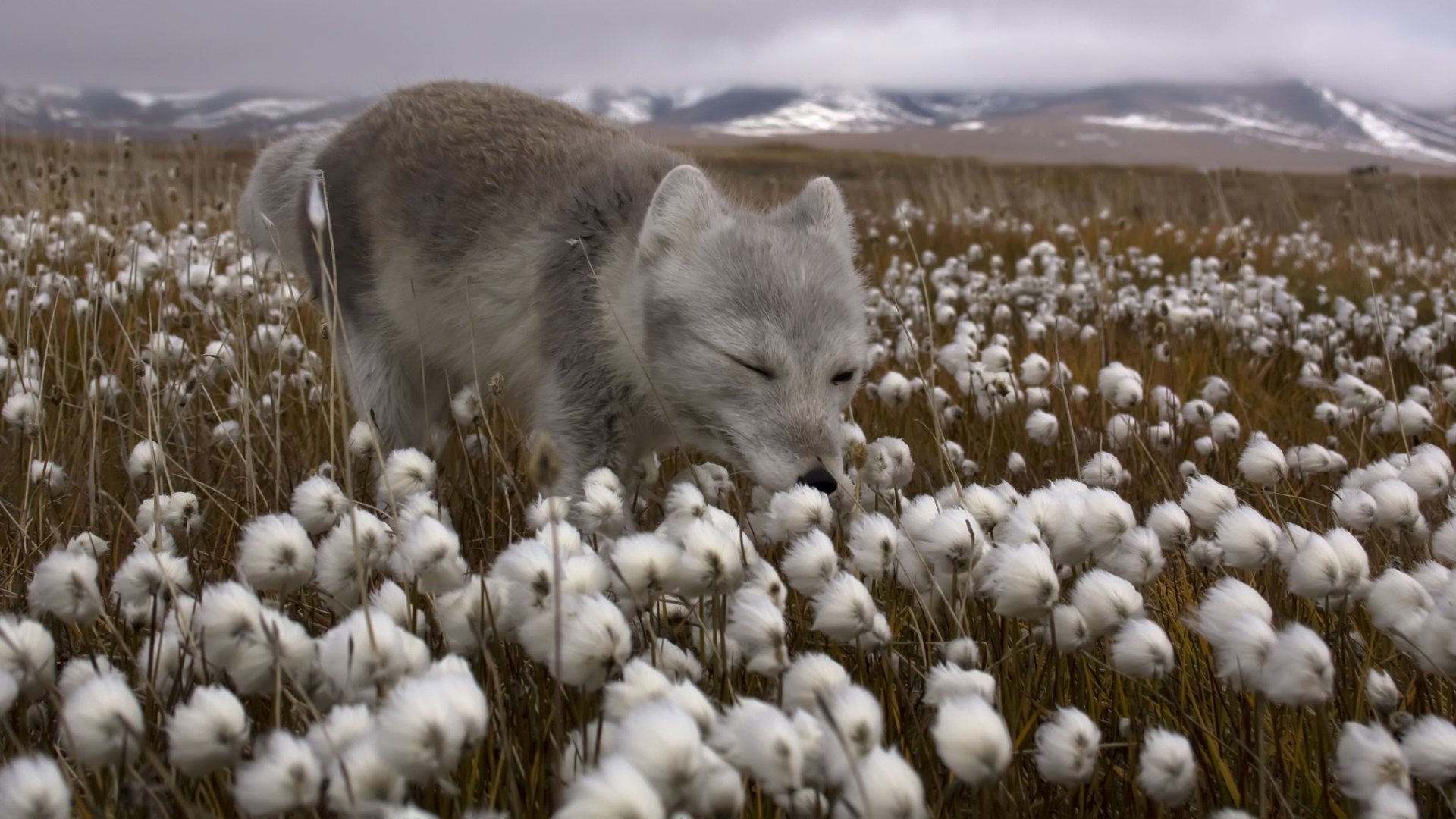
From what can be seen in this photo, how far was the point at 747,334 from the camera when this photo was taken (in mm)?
3512

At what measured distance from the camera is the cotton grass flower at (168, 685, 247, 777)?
4.98ft

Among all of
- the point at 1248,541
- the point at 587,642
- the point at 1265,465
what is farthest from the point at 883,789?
the point at 1265,465

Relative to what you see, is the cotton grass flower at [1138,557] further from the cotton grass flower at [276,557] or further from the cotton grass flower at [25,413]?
the cotton grass flower at [25,413]

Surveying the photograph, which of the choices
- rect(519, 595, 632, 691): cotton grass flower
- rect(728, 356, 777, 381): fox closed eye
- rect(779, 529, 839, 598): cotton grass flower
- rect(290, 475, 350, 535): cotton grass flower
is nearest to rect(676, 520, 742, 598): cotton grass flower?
rect(779, 529, 839, 598): cotton grass flower

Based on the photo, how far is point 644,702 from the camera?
5.18ft

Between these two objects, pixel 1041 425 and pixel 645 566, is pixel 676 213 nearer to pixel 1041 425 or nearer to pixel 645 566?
pixel 1041 425

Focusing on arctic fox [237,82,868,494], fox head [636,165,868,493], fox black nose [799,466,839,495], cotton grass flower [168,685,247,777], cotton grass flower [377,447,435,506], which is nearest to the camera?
cotton grass flower [168,685,247,777]

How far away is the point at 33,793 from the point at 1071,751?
1532 millimetres

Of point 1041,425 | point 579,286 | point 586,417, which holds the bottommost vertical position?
point 1041,425

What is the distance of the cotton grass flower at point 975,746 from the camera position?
1497mm

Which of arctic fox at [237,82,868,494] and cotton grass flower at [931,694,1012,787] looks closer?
cotton grass flower at [931,694,1012,787]

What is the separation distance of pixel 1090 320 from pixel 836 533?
5666 millimetres

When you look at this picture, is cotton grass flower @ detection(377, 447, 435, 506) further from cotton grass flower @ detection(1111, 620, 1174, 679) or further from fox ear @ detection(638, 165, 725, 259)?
cotton grass flower @ detection(1111, 620, 1174, 679)

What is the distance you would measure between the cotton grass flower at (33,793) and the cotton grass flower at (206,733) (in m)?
0.14
